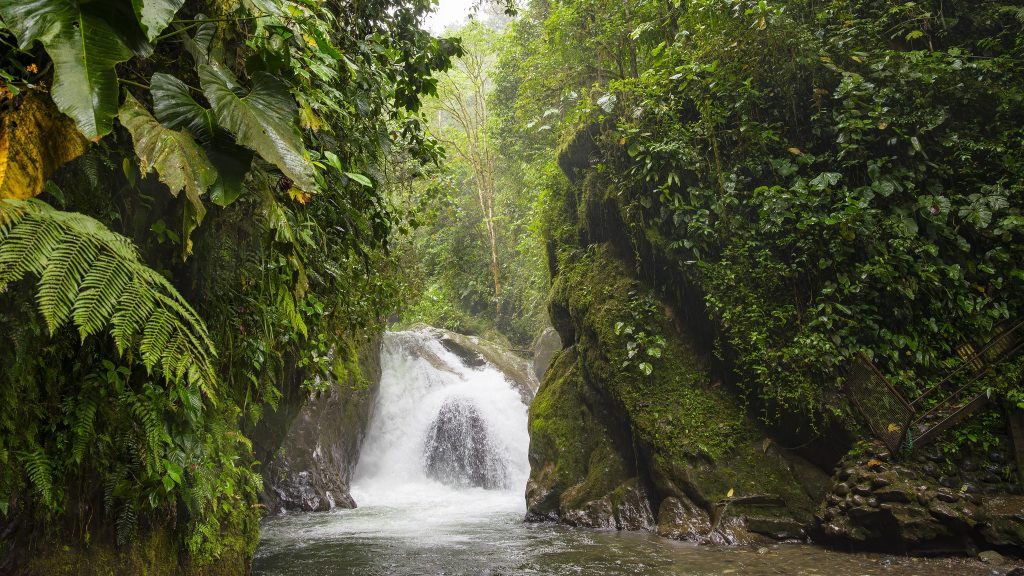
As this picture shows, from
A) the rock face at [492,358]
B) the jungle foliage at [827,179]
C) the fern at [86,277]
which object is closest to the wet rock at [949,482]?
the jungle foliage at [827,179]

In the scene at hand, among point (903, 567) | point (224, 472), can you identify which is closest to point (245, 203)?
point (224, 472)

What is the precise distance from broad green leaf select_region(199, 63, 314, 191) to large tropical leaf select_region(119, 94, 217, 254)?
0.15m

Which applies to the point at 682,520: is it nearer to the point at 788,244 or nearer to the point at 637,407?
the point at 637,407

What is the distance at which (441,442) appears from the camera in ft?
40.4

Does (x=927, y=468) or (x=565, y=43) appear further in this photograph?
(x=565, y=43)

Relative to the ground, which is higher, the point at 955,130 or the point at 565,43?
the point at 565,43

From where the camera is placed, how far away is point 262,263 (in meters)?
3.12

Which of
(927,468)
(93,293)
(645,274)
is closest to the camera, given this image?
(93,293)

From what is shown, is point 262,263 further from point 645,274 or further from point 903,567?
point 645,274

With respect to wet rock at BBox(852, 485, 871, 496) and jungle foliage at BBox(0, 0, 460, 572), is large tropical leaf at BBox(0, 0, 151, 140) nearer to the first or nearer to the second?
jungle foliage at BBox(0, 0, 460, 572)

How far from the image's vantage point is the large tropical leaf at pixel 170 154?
6.08 feet

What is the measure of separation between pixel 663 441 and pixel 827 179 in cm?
351

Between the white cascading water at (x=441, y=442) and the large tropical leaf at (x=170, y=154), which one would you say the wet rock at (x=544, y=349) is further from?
the large tropical leaf at (x=170, y=154)

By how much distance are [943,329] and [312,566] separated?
21.7ft
